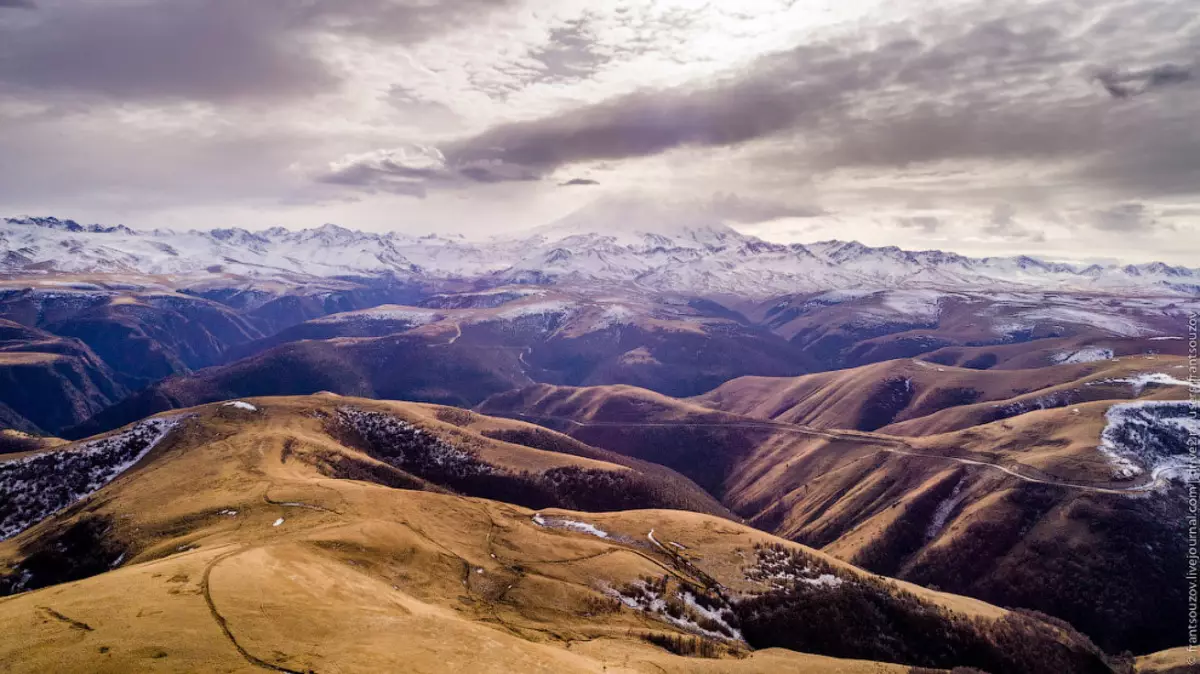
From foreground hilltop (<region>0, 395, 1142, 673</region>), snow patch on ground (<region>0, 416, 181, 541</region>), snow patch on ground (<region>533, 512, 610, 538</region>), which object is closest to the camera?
foreground hilltop (<region>0, 395, 1142, 673</region>)

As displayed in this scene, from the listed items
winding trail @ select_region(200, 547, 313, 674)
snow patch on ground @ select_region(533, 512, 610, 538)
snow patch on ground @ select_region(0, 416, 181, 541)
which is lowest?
snow patch on ground @ select_region(533, 512, 610, 538)

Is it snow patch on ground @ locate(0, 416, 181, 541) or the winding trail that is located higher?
the winding trail

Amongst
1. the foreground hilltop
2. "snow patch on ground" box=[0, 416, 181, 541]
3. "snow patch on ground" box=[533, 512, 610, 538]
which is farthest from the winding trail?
"snow patch on ground" box=[0, 416, 181, 541]

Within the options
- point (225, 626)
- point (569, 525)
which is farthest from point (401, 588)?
point (569, 525)

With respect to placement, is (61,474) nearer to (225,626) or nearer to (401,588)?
(401,588)

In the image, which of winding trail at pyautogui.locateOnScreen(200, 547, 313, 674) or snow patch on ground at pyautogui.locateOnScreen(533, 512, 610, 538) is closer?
winding trail at pyautogui.locateOnScreen(200, 547, 313, 674)

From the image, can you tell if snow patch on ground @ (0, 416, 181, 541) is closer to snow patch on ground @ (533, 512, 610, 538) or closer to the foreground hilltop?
the foreground hilltop

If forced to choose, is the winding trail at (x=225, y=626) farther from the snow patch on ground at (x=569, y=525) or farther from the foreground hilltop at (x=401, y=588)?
the snow patch on ground at (x=569, y=525)
